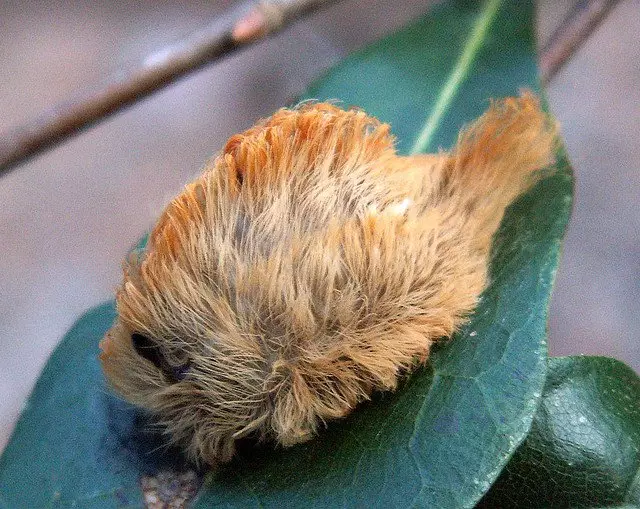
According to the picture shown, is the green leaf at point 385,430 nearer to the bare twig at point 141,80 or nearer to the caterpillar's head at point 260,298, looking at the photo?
the caterpillar's head at point 260,298

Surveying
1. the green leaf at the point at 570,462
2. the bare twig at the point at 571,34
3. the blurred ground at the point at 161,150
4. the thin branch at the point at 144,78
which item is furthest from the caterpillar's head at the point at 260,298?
the blurred ground at the point at 161,150

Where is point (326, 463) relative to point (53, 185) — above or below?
below

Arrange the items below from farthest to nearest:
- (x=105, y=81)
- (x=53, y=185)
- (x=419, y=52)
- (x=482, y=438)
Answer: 1. (x=53, y=185)
2. (x=419, y=52)
3. (x=105, y=81)
4. (x=482, y=438)

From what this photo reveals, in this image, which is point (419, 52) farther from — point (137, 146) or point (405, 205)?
point (137, 146)

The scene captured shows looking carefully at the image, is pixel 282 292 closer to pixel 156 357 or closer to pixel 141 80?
pixel 156 357

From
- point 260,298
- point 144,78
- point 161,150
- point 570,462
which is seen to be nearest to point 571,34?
point 144,78

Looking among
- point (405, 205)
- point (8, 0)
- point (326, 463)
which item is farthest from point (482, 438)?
point (8, 0)

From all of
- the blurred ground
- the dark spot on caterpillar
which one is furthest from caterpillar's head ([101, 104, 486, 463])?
the blurred ground
